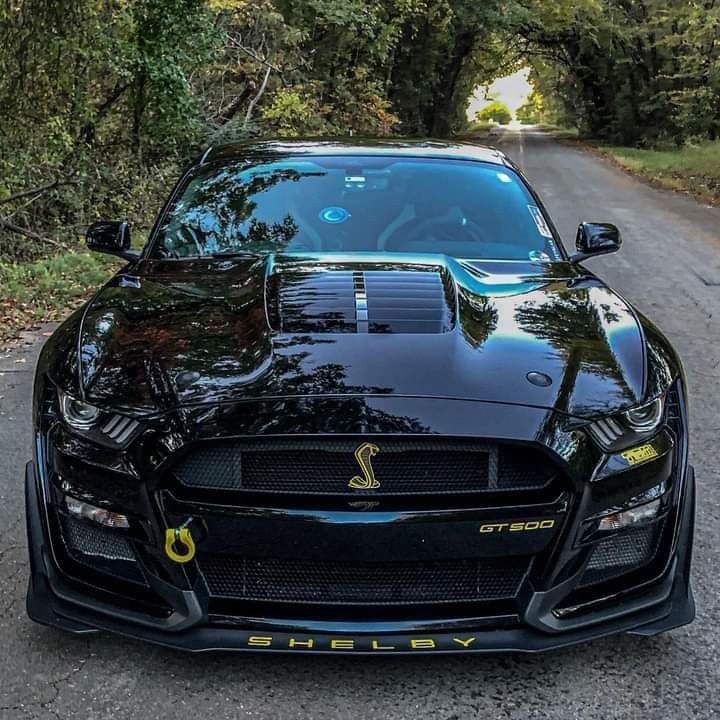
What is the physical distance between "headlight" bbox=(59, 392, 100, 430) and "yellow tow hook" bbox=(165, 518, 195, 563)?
37cm

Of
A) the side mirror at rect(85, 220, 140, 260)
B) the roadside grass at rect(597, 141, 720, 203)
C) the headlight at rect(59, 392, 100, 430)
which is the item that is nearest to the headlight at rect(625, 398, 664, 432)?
the headlight at rect(59, 392, 100, 430)

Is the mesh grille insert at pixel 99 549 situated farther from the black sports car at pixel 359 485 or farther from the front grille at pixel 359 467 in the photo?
the front grille at pixel 359 467

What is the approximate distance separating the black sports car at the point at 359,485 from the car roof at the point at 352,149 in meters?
1.68

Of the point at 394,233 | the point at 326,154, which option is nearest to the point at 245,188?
the point at 326,154

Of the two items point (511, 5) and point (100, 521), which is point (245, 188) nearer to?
point (100, 521)

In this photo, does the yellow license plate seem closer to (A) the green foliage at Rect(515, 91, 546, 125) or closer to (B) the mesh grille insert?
(B) the mesh grille insert

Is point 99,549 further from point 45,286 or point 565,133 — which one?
point 565,133

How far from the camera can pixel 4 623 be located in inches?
110

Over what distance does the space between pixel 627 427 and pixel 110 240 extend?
2.44m

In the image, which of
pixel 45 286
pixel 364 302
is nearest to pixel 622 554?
pixel 364 302

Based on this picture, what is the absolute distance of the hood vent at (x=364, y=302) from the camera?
2.70 m

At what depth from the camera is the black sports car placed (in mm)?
2291

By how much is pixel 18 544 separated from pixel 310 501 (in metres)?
1.60

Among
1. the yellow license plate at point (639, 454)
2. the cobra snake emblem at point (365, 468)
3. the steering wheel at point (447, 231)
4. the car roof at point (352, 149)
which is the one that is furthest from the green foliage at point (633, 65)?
the cobra snake emblem at point (365, 468)
